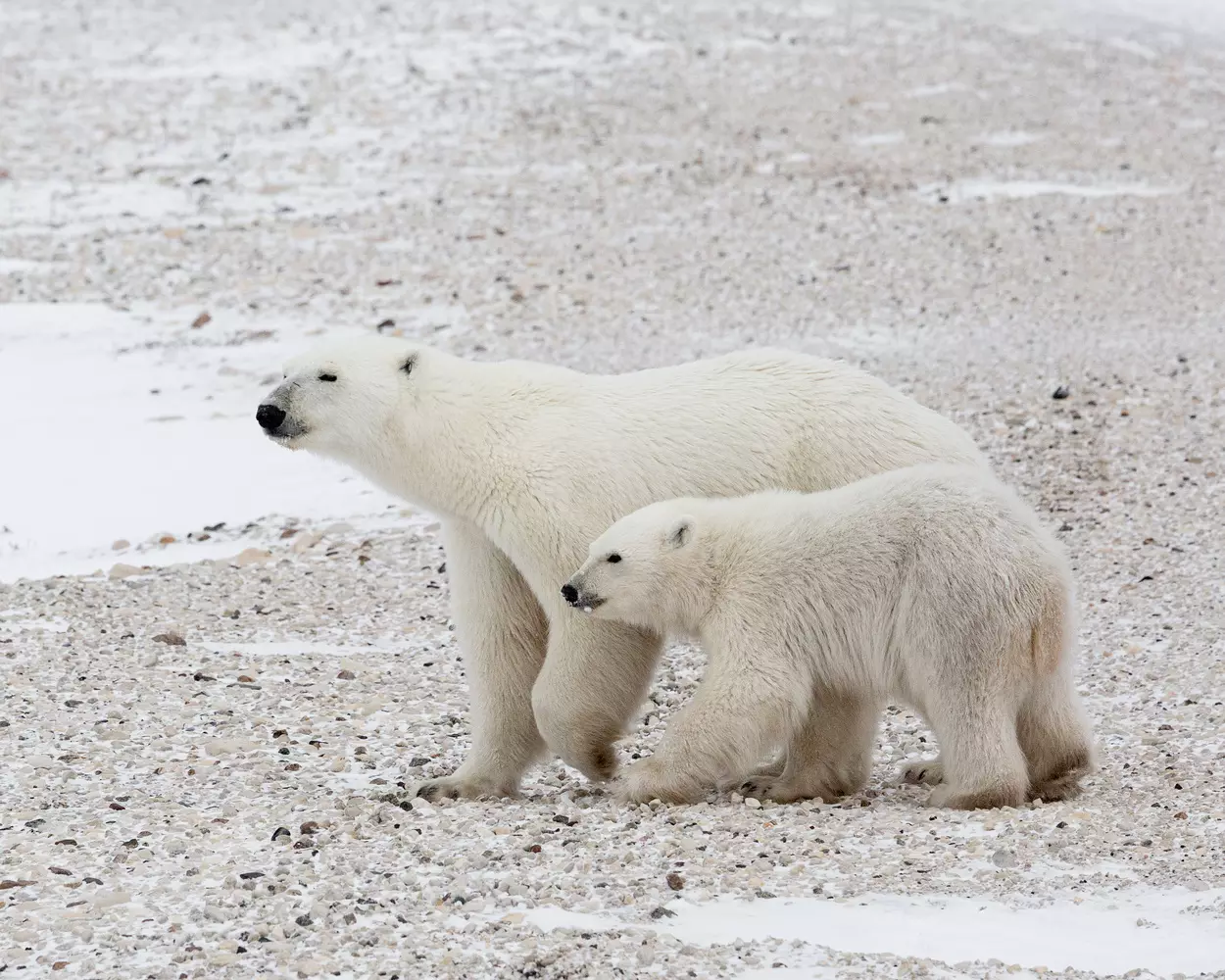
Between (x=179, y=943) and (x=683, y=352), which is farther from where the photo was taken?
(x=683, y=352)

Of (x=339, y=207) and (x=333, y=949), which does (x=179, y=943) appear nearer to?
(x=333, y=949)

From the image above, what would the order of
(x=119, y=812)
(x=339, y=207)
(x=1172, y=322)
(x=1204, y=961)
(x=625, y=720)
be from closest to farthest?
(x=1204, y=961), (x=119, y=812), (x=625, y=720), (x=1172, y=322), (x=339, y=207)

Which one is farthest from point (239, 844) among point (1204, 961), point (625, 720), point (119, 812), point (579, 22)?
point (579, 22)

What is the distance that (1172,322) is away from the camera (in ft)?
40.0

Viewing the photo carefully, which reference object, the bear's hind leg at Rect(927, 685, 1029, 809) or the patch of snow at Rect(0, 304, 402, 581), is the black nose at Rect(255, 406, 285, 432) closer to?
the bear's hind leg at Rect(927, 685, 1029, 809)

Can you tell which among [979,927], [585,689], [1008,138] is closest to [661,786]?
[585,689]

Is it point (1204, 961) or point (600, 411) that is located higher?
point (600, 411)

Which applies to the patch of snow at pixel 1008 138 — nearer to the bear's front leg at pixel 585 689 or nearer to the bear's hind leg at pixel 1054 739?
the bear's hind leg at pixel 1054 739

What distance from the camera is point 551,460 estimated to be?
18.4 feet

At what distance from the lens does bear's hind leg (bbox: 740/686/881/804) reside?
552 cm

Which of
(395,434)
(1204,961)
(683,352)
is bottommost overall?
(683,352)

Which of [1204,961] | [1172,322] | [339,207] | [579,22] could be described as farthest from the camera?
[579,22]

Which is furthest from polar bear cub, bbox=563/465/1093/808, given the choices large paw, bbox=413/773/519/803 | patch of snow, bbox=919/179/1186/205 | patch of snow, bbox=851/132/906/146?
patch of snow, bbox=851/132/906/146

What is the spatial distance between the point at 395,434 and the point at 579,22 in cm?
1482
